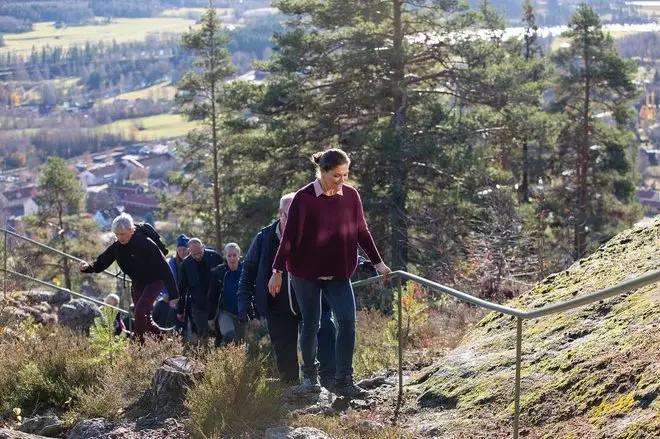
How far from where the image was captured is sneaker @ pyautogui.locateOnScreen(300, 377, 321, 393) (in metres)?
6.20

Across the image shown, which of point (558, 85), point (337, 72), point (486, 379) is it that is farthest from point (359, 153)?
point (486, 379)

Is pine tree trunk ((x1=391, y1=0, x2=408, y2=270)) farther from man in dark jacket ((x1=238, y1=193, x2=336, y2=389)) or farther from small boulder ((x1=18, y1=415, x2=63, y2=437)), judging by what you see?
small boulder ((x1=18, y1=415, x2=63, y2=437))

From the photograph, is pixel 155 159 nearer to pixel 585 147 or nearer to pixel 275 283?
pixel 585 147

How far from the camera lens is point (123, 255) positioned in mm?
8227

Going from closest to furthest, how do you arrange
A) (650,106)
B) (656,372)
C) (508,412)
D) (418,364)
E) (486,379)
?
(656,372) → (508,412) → (486,379) → (418,364) → (650,106)

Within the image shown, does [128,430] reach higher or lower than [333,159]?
lower

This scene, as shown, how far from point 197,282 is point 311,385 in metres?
2.68

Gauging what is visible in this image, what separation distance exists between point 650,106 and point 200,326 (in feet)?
338

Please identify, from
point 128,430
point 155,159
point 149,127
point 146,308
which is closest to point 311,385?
point 128,430

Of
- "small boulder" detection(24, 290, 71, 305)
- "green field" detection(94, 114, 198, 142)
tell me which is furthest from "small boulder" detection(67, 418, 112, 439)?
"green field" detection(94, 114, 198, 142)

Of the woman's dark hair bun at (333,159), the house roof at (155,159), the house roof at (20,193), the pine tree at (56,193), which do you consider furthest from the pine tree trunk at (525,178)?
the house roof at (155,159)

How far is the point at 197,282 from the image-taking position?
8.64m

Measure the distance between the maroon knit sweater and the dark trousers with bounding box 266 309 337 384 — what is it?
0.74 metres

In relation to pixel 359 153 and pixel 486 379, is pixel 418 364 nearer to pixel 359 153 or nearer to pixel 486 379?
pixel 486 379
